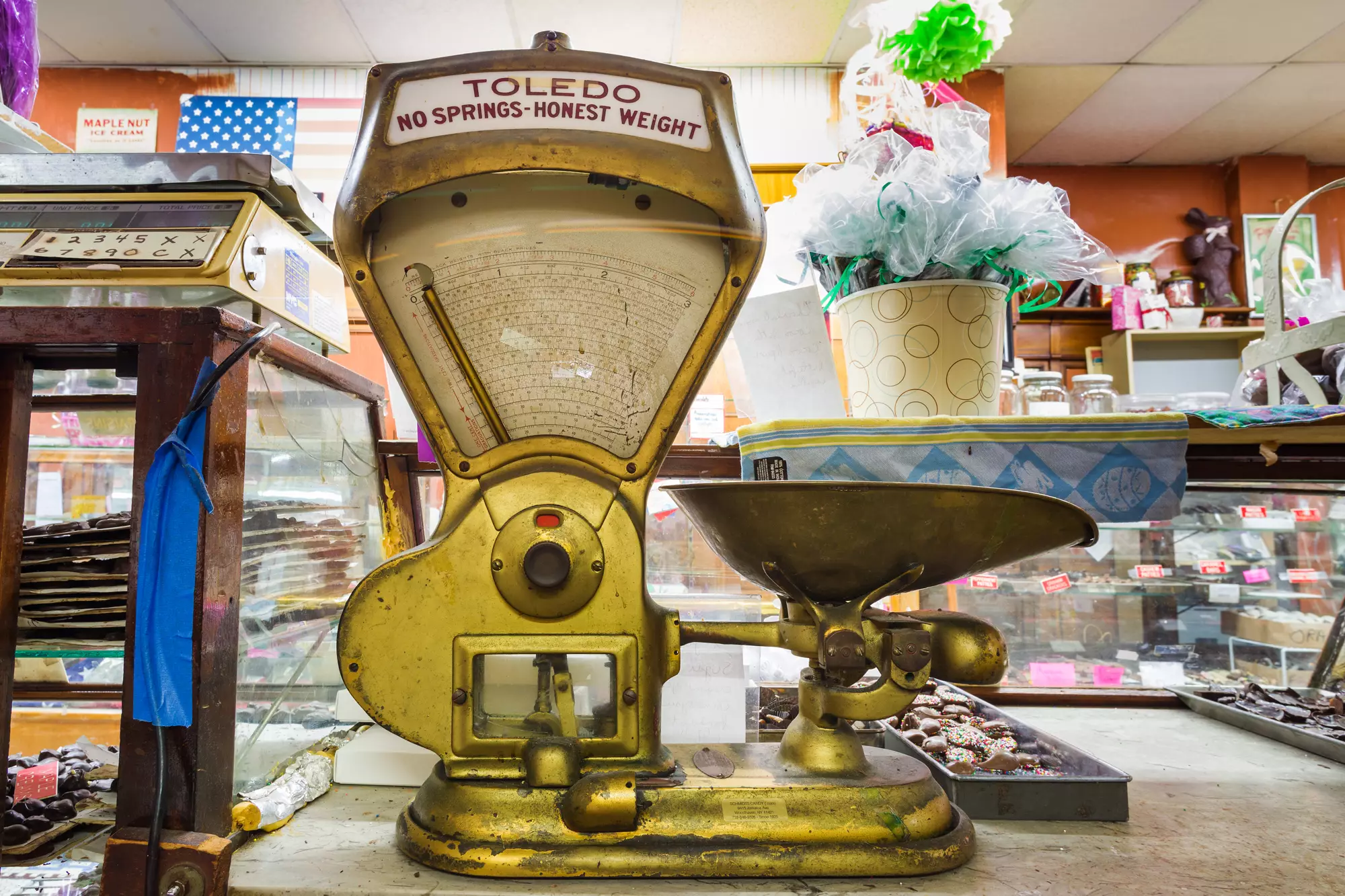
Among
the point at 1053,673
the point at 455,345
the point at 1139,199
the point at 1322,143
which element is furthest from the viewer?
the point at 1139,199

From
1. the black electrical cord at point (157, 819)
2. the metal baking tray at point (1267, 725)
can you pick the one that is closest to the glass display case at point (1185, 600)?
the metal baking tray at point (1267, 725)

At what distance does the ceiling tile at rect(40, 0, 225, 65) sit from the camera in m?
3.08

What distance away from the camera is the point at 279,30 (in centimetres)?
324

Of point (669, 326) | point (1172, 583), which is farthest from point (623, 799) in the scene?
point (1172, 583)

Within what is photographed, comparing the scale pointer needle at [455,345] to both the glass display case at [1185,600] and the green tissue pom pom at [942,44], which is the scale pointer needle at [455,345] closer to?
the green tissue pom pom at [942,44]

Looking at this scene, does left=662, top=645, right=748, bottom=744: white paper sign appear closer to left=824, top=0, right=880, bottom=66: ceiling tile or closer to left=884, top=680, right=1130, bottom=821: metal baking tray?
left=884, top=680, right=1130, bottom=821: metal baking tray

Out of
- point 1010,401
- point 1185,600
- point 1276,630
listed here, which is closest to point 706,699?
point 1010,401

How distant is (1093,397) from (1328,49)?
359 cm

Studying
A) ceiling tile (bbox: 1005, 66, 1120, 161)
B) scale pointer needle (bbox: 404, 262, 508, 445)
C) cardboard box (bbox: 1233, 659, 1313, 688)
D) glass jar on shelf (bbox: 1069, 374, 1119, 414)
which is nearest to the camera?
scale pointer needle (bbox: 404, 262, 508, 445)

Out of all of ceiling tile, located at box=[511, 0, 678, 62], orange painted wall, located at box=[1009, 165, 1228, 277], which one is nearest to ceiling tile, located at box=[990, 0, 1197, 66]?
orange painted wall, located at box=[1009, 165, 1228, 277]

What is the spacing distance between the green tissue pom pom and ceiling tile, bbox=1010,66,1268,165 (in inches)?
128

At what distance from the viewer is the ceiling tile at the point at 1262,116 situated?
373cm

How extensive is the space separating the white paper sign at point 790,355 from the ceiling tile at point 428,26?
99.8 inches

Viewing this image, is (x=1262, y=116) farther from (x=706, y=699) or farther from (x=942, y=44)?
(x=706, y=699)
